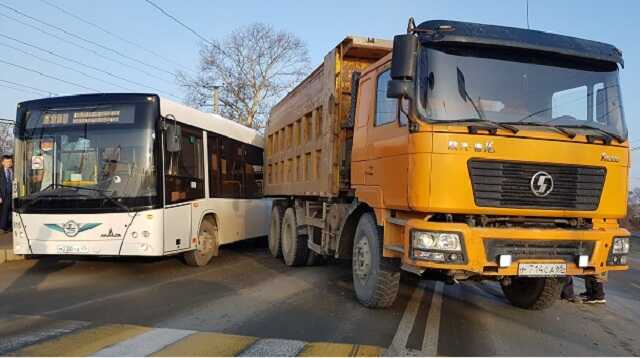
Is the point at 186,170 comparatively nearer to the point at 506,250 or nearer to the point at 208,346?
the point at 208,346

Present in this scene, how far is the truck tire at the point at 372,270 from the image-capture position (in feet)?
20.0

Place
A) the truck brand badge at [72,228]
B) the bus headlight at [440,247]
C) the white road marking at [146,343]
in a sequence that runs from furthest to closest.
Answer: the truck brand badge at [72,228] → the bus headlight at [440,247] → the white road marking at [146,343]

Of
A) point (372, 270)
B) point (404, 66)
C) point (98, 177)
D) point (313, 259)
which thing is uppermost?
point (404, 66)

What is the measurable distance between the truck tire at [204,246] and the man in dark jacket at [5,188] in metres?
5.48

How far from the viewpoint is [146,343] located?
4.90m

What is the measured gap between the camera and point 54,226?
827 cm

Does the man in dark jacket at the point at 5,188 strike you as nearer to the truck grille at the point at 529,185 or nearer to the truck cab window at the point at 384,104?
the truck cab window at the point at 384,104

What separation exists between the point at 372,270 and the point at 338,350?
1.63 metres

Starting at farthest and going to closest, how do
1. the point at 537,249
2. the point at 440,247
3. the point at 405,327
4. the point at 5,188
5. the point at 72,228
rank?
1. the point at 5,188
2. the point at 72,228
3. the point at 405,327
4. the point at 537,249
5. the point at 440,247

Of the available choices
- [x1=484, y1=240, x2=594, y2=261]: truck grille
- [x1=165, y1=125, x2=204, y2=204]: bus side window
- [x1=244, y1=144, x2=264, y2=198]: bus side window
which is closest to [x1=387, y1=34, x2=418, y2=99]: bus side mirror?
[x1=484, y1=240, x2=594, y2=261]: truck grille

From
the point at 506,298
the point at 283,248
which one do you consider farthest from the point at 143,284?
the point at 506,298

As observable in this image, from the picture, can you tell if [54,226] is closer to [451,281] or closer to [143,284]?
[143,284]

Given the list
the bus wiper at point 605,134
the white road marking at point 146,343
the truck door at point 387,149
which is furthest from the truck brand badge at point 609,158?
the white road marking at point 146,343

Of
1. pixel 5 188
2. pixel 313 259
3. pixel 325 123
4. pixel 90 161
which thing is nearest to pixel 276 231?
pixel 313 259
